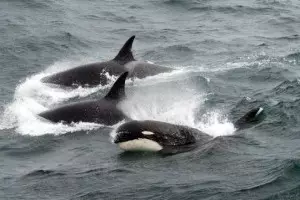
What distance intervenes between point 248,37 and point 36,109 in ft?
51.9

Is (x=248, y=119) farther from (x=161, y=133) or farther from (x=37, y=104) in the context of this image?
(x=37, y=104)

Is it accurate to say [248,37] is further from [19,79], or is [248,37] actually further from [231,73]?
[19,79]

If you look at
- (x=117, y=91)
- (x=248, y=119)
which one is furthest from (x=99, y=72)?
(x=248, y=119)

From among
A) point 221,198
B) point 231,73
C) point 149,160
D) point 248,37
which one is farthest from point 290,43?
point 221,198

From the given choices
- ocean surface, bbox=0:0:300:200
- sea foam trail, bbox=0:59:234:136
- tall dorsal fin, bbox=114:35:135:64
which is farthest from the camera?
tall dorsal fin, bbox=114:35:135:64

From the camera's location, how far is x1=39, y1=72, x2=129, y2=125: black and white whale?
65.7 ft

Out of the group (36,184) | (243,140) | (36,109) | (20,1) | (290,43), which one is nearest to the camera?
(36,184)

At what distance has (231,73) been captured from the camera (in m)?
26.3

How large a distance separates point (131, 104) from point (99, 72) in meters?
4.10

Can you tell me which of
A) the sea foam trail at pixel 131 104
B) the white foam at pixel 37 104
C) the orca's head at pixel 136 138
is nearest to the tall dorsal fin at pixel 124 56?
the sea foam trail at pixel 131 104

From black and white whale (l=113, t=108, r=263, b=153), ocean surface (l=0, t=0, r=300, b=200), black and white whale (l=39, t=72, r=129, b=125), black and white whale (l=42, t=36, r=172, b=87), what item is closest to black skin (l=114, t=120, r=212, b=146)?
black and white whale (l=113, t=108, r=263, b=153)

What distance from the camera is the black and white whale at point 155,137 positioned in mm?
16500

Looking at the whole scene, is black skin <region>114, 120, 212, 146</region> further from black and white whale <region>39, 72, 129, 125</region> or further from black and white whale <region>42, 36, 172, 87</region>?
black and white whale <region>42, 36, 172, 87</region>

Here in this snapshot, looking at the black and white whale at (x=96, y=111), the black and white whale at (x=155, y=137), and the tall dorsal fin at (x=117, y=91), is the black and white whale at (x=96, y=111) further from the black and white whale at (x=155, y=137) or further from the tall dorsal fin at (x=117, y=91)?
the black and white whale at (x=155, y=137)
